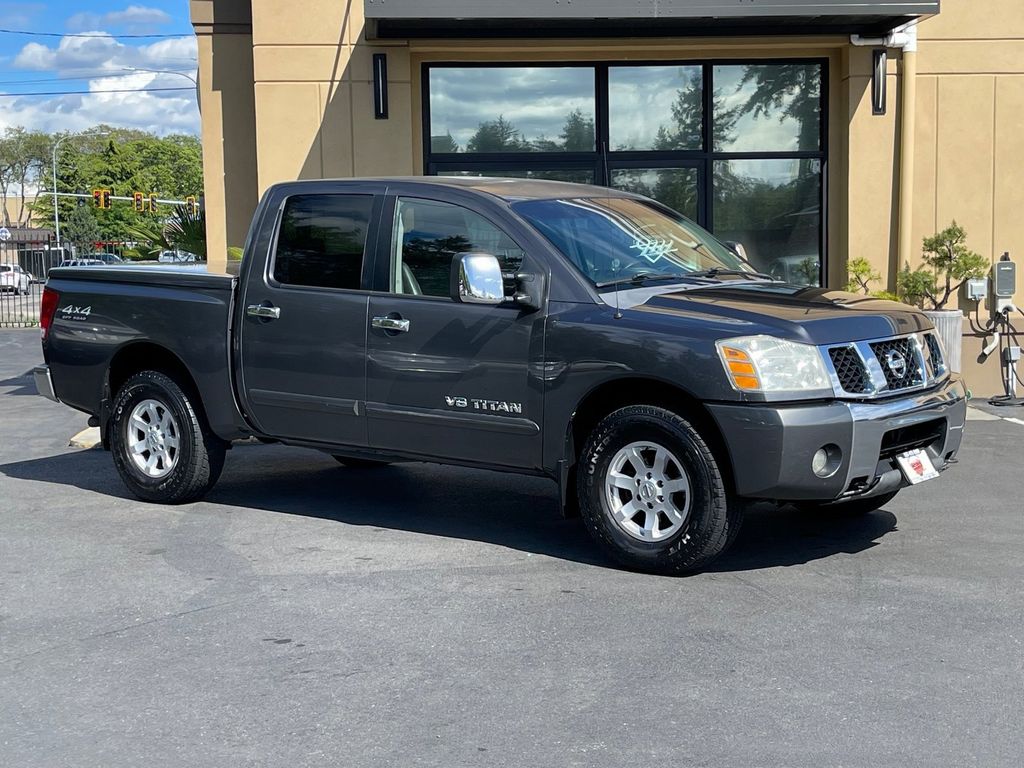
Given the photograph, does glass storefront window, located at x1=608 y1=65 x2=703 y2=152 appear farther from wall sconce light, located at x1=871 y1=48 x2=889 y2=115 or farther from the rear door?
the rear door

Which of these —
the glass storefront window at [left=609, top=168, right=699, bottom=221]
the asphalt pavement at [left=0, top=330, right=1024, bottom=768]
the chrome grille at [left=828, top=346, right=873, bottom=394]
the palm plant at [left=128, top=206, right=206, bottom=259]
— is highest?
the glass storefront window at [left=609, top=168, right=699, bottom=221]

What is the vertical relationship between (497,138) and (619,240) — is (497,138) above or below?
above

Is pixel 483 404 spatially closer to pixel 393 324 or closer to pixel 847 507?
pixel 393 324

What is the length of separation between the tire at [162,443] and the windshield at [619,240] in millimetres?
2519

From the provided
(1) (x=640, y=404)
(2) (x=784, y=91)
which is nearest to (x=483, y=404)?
(1) (x=640, y=404)

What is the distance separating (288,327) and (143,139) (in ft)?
372

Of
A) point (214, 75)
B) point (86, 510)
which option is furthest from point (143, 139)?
point (86, 510)

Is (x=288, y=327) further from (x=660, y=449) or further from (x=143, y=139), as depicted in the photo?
(x=143, y=139)

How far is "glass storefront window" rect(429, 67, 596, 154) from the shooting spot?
14188 mm

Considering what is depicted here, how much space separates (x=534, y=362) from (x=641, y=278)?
732 mm

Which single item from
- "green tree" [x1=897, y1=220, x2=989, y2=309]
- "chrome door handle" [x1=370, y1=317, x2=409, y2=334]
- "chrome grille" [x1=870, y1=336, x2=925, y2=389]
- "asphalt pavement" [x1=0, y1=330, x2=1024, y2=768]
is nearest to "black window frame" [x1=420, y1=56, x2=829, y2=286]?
"green tree" [x1=897, y1=220, x2=989, y2=309]

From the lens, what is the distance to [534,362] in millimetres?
6500

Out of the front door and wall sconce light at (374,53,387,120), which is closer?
the front door

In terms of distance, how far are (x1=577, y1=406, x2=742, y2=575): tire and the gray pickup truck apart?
0.04 feet
